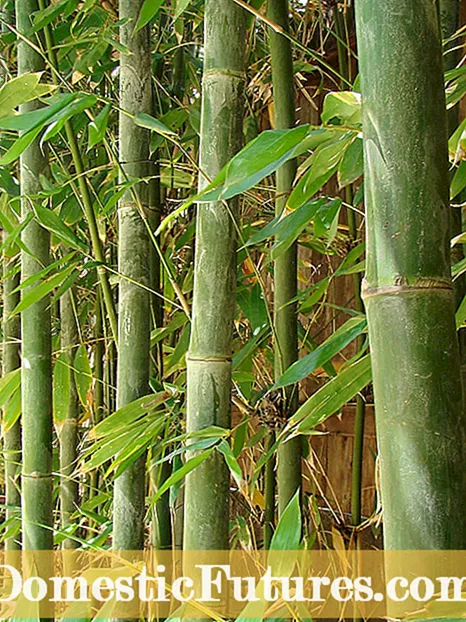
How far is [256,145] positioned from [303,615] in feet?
1.17

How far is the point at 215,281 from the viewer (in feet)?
1.94

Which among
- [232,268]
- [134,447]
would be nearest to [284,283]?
[232,268]

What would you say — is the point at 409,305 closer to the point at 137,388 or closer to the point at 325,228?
the point at 325,228

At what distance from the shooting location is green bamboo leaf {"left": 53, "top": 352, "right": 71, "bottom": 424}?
3.52 ft

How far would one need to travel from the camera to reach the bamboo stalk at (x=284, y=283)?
0.67 meters

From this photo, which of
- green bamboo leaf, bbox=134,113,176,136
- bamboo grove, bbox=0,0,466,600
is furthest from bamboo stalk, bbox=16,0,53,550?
green bamboo leaf, bbox=134,113,176,136

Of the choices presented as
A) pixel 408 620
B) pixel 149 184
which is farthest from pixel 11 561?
pixel 408 620

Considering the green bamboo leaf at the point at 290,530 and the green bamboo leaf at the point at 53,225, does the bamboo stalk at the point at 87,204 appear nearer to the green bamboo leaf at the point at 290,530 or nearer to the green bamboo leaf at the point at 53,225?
the green bamboo leaf at the point at 53,225

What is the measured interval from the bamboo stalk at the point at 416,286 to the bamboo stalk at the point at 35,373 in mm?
604

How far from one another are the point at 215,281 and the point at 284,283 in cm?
10

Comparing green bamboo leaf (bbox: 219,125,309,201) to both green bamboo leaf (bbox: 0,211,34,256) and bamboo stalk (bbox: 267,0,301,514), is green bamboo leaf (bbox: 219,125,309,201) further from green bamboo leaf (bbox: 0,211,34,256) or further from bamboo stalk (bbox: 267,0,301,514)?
green bamboo leaf (bbox: 0,211,34,256)

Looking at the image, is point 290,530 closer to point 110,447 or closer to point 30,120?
point 110,447

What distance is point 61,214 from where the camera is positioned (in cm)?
101

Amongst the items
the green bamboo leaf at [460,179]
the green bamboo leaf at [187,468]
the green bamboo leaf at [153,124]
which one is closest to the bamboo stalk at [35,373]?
the green bamboo leaf at [153,124]
